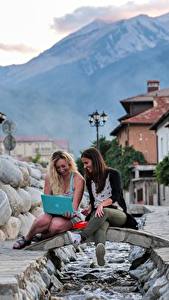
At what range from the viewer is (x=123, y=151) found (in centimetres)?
6225

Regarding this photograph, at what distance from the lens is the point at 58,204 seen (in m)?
9.48

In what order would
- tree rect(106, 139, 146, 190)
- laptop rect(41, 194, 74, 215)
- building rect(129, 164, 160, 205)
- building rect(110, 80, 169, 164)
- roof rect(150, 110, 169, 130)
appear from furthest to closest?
1. building rect(110, 80, 169, 164)
2. tree rect(106, 139, 146, 190)
3. building rect(129, 164, 160, 205)
4. roof rect(150, 110, 169, 130)
5. laptop rect(41, 194, 74, 215)

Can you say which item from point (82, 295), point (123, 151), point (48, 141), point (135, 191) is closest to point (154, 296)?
point (82, 295)

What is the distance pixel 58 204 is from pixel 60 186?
0.27 metres

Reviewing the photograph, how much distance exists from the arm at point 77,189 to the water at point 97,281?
0.99 m

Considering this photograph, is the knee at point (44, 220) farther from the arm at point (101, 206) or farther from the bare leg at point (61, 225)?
the arm at point (101, 206)

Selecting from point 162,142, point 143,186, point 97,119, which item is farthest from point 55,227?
point 162,142

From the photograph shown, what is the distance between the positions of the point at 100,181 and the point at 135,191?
160 feet

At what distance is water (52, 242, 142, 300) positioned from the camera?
8336 millimetres

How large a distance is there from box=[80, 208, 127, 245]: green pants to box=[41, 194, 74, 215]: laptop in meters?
0.33

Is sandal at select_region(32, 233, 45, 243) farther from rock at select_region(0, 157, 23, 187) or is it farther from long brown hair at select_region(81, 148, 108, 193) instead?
rock at select_region(0, 157, 23, 187)

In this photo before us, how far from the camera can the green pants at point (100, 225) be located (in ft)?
30.3

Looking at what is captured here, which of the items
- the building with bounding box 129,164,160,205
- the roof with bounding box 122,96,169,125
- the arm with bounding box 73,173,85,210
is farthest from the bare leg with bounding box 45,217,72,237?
the roof with bounding box 122,96,169,125

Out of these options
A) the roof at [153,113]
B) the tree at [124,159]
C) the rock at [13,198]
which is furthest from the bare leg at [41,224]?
the roof at [153,113]
